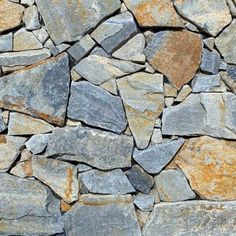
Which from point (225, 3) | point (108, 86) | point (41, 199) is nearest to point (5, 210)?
point (41, 199)

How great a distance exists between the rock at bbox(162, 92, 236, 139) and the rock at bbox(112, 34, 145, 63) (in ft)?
0.90

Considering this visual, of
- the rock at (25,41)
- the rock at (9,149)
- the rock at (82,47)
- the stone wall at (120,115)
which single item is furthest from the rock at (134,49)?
the rock at (9,149)

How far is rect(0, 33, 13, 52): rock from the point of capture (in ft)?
6.85

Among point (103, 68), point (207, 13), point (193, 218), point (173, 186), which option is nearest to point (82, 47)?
point (103, 68)

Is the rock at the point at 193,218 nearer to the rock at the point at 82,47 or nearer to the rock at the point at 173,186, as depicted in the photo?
the rock at the point at 173,186

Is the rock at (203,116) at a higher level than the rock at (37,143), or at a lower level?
higher

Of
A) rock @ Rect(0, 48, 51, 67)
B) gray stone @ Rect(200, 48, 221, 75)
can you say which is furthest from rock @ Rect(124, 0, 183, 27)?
rock @ Rect(0, 48, 51, 67)

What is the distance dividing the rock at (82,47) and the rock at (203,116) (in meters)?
0.45

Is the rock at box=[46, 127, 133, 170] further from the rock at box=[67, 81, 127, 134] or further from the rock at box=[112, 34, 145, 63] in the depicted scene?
the rock at box=[112, 34, 145, 63]

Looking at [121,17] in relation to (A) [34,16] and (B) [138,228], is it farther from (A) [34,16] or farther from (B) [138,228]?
(B) [138,228]

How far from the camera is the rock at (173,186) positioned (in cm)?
209

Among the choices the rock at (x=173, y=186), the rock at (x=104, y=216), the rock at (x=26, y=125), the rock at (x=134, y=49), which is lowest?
the rock at (x=104, y=216)

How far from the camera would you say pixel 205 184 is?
6.83 ft

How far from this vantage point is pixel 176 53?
2.01 meters
